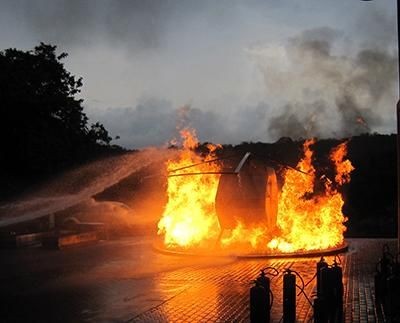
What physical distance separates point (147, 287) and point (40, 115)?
1396cm

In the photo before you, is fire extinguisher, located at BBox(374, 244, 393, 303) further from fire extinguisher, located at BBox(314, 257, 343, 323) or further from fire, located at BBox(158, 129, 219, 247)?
fire, located at BBox(158, 129, 219, 247)

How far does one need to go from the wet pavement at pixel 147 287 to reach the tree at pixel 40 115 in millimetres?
4703

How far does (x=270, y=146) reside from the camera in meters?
38.3

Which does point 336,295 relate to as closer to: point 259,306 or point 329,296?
point 329,296

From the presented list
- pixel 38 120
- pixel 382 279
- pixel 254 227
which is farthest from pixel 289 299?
pixel 38 120

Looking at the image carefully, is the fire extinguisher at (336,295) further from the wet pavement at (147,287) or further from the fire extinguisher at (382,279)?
the fire extinguisher at (382,279)

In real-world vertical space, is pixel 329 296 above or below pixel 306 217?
below

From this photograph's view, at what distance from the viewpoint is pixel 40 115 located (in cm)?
2583

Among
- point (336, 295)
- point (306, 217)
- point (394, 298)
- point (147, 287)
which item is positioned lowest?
point (147, 287)

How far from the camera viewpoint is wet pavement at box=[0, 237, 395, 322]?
1097 centimetres

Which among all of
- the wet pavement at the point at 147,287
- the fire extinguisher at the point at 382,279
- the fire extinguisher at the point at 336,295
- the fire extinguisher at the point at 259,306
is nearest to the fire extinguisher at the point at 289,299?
the fire extinguisher at the point at 336,295

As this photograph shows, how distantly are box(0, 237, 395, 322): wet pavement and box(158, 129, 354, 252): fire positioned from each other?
1.17 metres

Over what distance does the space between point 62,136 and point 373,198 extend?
60.2ft

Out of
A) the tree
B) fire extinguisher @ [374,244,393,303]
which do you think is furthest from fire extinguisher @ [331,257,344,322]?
the tree
